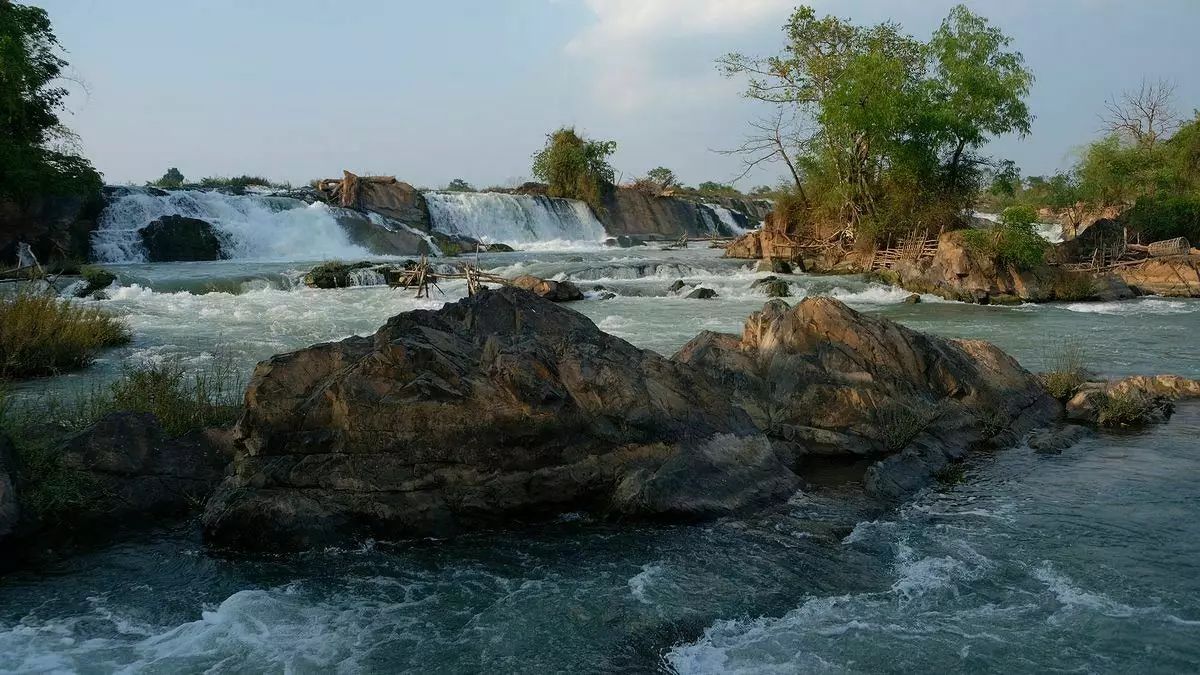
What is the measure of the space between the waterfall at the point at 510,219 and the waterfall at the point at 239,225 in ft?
18.3

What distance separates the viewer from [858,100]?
26.9 m

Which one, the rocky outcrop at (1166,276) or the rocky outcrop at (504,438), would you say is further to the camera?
the rocky outcrop at (1166,276)

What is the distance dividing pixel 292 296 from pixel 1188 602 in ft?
65.4

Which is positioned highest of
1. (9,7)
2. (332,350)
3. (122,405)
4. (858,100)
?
(9,7)

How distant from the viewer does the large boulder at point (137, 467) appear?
644cm

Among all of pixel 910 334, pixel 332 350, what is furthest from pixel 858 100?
pixel 332 350

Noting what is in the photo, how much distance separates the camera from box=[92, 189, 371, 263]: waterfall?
29484 mm

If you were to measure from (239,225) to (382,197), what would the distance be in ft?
23.1

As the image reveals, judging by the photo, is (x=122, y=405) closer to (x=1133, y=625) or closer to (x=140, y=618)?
(x=140, y=618)

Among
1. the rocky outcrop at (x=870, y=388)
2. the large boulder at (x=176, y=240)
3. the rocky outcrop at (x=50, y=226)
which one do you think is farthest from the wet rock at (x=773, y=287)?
the rocky outcrop at (x=50, y=226)

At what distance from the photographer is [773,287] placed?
2303 cm

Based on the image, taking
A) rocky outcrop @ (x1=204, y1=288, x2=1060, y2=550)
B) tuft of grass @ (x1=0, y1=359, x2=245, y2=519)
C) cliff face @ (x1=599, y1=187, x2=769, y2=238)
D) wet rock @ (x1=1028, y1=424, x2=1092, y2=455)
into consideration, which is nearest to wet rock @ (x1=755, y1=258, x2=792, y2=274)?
cliff face @ (x1=599, y1=187, x2=769, y2=238)

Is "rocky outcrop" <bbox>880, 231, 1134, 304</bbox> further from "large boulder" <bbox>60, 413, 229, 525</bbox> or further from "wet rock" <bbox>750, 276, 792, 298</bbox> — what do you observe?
"large boulder" <bbox>60, 413, 229, 525</bbox>

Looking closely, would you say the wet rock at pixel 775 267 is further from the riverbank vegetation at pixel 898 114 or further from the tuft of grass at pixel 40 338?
the tuft of grass at pixel 40 338
